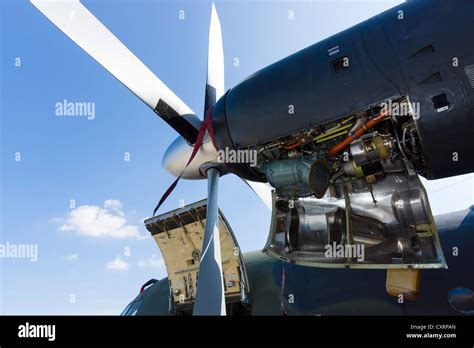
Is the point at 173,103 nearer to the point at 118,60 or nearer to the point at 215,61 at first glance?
the point at 118,60

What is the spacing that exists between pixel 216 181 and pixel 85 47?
10.2 feet

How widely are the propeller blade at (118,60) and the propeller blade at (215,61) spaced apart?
119 cm

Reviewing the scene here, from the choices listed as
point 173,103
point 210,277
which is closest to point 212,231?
point 210,277

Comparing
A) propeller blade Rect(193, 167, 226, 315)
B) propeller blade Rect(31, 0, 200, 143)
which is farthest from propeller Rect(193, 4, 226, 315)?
propeller blade Rect(31, 0, 200, 143)

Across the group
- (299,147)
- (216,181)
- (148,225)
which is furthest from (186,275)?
(299,147)

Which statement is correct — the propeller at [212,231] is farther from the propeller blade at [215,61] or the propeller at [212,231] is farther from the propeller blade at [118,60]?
the propeller blade at [118,60]

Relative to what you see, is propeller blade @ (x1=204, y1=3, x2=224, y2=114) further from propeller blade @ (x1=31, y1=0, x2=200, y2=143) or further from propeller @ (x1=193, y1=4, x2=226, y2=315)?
propeller blade @ (x1=31, y1=0, x2=200, y2=143)

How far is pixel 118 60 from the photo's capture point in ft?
18.1

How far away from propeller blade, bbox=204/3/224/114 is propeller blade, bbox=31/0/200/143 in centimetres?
119

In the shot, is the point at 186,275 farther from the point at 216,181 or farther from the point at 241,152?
the point at 241,152

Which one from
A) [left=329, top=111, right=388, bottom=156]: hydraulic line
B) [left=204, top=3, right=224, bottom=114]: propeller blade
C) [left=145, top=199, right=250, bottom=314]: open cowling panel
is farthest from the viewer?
[left=204, top=3, right=224, bottom=114]: propeller blade

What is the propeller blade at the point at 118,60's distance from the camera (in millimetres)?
4975

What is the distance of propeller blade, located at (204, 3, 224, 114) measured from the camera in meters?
7.52

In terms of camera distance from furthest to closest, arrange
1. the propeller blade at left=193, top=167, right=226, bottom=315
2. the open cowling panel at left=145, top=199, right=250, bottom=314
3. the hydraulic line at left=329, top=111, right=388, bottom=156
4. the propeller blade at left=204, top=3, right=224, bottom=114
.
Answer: the propeller blade at left=204, top=3, right=224, bottom=114, the open cowling panel at left=145, top=199, right=250, bottom=314, the propeller blade at left=193, top=167, right=226, bottom=315, the hydraulic line at left=329, top=111, right=388, bottom=156
